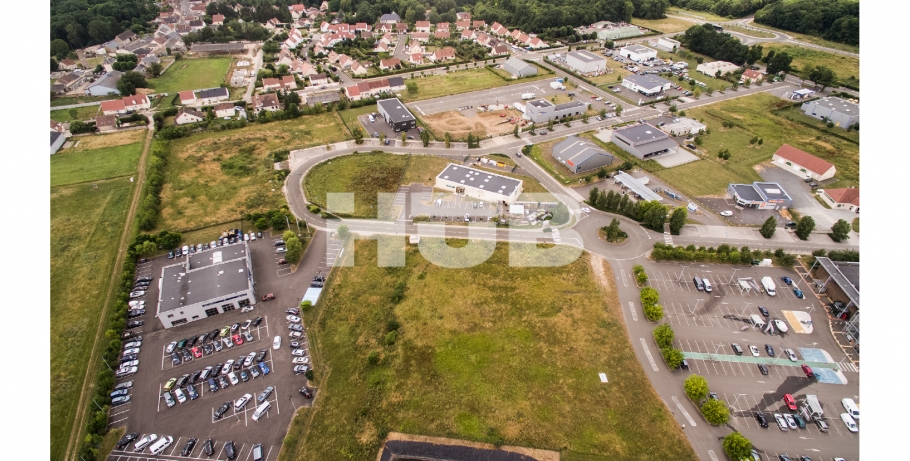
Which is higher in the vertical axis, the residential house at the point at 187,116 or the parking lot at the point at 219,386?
the residential house at the point at 187,116

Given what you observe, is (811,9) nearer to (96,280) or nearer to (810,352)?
(810,352)

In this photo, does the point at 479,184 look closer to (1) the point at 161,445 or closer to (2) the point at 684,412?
(2) the point at 684,412

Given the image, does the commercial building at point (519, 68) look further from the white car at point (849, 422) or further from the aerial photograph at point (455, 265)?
the white car at point (849, 422)

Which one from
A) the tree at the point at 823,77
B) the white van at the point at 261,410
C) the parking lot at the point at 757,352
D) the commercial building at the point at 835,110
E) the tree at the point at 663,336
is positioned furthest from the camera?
the tree at the point at 823,77

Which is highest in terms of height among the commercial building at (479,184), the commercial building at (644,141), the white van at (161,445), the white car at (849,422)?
the commercial building at (644,141)

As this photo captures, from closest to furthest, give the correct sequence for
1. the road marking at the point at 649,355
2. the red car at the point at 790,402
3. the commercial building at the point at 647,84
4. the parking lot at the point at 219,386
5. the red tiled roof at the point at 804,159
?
1. the parking lot at the point at 219,386
2. the red car at the point at 790,402
3. the road marking at the point at 649,355
4. the red tiled roof at the point at 804,159
5. the commercial building at the point at 647,84

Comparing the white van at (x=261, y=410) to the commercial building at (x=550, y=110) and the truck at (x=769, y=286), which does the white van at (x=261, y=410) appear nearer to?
the truck at (x=769, y=286)

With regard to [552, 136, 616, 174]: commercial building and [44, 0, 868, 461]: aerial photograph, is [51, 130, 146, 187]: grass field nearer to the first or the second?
[44, 0, 868, 461]: aerial photograph

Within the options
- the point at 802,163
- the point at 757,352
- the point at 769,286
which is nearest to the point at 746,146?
the point at 802,163

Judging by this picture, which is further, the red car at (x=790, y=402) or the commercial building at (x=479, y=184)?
the commercial building at (x=479, y=184)

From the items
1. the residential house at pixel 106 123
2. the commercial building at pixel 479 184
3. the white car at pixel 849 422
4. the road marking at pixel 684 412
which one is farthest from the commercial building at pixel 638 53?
the residential house at pixel 106 123
